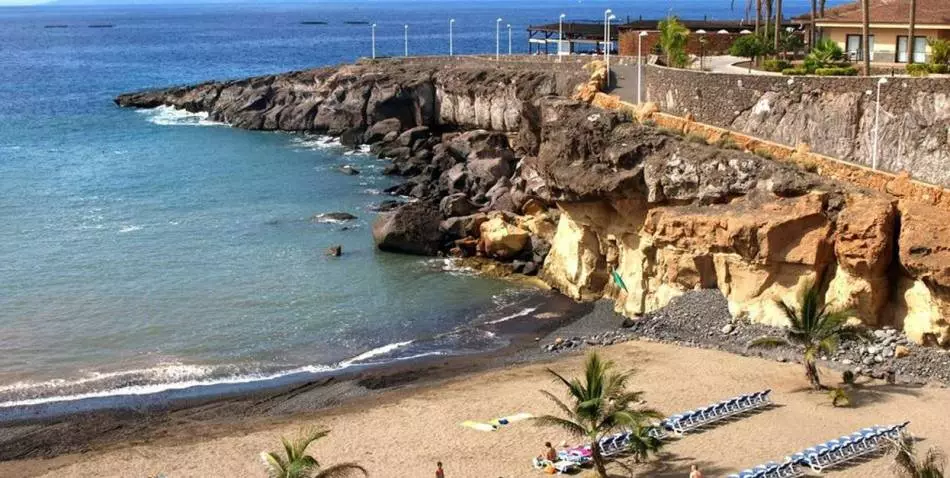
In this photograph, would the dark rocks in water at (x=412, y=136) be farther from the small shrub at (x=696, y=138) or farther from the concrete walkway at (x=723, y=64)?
the small shrub at (x=696, y=138)

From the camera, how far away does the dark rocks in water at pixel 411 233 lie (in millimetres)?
43344

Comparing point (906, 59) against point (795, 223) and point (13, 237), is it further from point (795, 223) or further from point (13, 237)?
point (13, 237)

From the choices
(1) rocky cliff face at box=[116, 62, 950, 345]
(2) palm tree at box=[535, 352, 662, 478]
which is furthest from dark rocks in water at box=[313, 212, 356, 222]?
(2) palm tree at box=[535, 352, 662, 478]

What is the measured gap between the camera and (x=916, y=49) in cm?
4106

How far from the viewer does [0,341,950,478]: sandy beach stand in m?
23.8

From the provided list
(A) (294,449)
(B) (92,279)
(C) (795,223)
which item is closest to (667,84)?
(C) (795,223)

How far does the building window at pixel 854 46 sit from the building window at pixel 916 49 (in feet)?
3.87

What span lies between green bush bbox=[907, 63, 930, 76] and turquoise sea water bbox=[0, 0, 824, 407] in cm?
1478

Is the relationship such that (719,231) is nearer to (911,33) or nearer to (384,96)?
(911,33)

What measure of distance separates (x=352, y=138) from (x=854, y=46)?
34911 millimetres

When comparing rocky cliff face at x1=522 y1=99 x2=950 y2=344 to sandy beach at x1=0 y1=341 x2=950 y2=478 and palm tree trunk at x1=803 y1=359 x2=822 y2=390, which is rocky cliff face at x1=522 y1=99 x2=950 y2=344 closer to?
sandy beach at x1=0 y1=341 x2=950 y2=478

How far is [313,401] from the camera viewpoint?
2941 cm

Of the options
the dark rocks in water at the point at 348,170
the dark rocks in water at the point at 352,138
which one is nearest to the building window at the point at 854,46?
the dark rocks in water at the point at 348,170

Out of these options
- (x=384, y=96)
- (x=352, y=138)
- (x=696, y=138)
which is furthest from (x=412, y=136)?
(x=696, y=138)
